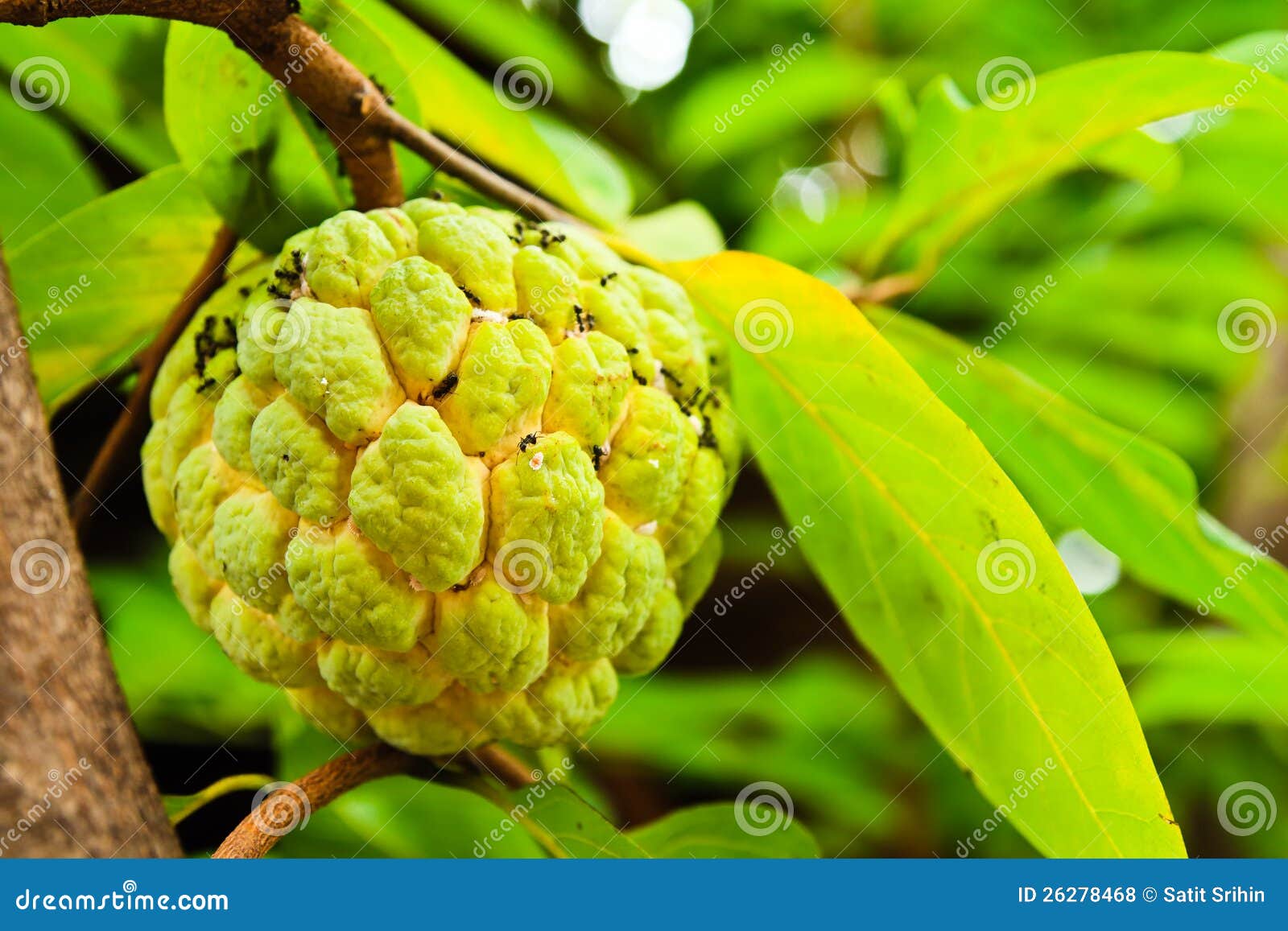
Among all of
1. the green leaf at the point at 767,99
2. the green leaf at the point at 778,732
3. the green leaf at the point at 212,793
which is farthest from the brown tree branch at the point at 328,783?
the green leaf at the point at 767,99

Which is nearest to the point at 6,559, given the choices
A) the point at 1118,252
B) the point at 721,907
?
the point at 721,907

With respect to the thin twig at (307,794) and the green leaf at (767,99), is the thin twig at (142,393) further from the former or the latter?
the green leaf at (767,99)

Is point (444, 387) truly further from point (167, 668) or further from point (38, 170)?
point (167, 668)

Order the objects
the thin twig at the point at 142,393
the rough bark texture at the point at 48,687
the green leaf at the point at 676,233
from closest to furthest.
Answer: the rough bark texture at the point at 48,687 < the thin twig at the point at 142,393 < the green leaf at the point at 676,233

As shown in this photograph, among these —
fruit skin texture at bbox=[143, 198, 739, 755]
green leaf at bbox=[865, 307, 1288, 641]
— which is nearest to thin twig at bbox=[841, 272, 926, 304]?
green leaf at bbox=[865, 307, 1288, 641]

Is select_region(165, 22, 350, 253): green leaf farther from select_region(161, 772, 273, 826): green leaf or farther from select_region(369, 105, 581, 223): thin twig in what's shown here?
select_region(161, 772, 273, 826): green leaf

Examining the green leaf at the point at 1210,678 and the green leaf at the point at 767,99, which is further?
the green leaf at the point at 767,99
